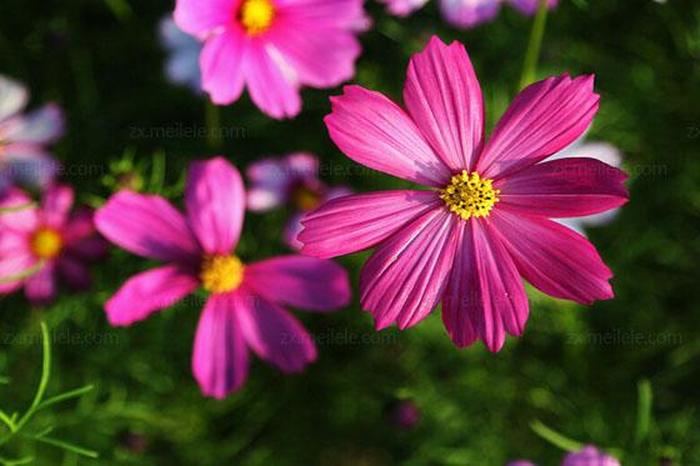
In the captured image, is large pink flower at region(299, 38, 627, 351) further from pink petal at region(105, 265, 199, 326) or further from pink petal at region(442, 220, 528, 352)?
pink petal at region(105, 265, 199, 326)

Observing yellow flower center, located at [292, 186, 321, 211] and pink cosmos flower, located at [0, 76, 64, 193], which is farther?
yellow flower center, located at [292, 186, 321, 211]

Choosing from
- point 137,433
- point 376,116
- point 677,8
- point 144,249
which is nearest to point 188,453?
point 137,433

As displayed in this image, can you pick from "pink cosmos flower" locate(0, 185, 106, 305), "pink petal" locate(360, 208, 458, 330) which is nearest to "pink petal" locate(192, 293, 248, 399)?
"pink cosmos flower" locate(0, 185, 106, 305)

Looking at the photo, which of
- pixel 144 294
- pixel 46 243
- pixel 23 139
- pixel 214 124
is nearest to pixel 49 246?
pixel 46 243

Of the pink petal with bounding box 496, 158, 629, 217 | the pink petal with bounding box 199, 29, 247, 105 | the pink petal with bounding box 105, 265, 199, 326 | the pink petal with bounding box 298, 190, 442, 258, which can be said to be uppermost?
the pink petal with bounding box 199, 29, 247, 105

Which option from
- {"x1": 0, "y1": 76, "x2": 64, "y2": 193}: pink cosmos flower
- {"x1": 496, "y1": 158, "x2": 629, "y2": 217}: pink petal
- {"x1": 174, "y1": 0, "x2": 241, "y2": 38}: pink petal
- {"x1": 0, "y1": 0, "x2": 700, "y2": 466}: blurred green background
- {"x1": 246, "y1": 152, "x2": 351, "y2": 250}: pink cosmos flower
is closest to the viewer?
{"x1": 496, "y1": 158, "x2": 629, "y2": 217}: pink petal

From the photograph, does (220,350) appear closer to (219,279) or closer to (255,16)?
(219,279)

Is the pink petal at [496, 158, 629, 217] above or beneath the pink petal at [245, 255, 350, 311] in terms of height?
above

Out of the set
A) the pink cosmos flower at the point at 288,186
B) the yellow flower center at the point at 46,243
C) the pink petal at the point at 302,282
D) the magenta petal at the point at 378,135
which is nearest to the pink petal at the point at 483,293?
Answer: the magenta petal at the point at 378,135
